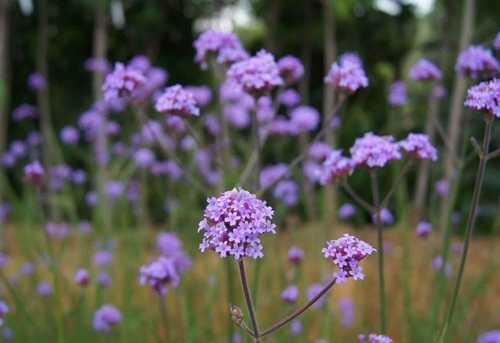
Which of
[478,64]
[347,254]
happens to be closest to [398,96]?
[478,64]

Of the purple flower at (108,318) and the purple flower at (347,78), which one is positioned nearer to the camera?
the purple flower at (347,78)

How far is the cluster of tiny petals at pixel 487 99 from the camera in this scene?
1.66 metres

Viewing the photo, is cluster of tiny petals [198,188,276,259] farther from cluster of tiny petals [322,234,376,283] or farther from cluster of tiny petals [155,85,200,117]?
cluster of tiny petals [155,85,200,117]

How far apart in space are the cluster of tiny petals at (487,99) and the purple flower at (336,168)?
45 cm

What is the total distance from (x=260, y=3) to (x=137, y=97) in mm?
6512

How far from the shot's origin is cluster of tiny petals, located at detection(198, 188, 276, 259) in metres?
1.26

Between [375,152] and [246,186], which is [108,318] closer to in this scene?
[246,186]

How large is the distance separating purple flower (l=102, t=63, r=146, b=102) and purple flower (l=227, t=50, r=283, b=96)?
1.03 feet

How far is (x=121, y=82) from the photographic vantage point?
2.23 metres

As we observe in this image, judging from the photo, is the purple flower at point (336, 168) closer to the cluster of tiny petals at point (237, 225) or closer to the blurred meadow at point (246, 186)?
the blurred meadow at point (246, 186)

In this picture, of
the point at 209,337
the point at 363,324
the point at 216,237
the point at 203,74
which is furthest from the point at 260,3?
the point at 216,237

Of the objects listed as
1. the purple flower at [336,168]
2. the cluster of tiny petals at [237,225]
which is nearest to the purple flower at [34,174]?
the purple flower at [336,168]

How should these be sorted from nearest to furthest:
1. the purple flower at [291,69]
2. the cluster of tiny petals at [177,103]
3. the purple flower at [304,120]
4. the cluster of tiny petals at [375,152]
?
the cluster of tiny petals at [375,152] < the cluster of tiny petals at [177,103] < the purple flower at [291,69] < the purple flower at [304,120]

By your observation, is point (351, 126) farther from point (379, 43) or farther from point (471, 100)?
point (471, 100)
